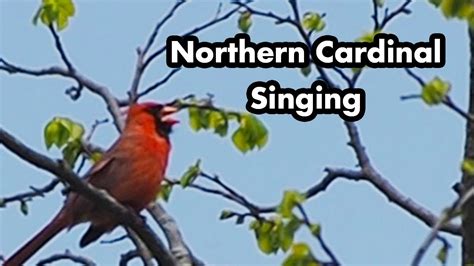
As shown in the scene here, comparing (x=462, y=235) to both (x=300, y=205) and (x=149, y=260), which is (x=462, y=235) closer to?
(x=300, y=205)

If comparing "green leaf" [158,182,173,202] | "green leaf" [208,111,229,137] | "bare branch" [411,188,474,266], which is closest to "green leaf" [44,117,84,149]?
"green leaf" [208,111,229,137]

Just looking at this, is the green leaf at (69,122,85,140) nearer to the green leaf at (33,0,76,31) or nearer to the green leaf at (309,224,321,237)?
the green leaf at (33,0,76,31)

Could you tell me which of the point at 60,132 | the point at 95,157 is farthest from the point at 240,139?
the point at 95,157

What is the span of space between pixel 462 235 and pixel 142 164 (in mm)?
1861

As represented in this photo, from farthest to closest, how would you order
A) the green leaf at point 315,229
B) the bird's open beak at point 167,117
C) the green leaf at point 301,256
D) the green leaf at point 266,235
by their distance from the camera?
1. the bird's open beak at point 167,117
2. the green leaf at point 266,235
3. the green leaf at point 315,229
4. the green leaf at point 301,256

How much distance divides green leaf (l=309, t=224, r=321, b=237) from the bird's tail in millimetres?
2226

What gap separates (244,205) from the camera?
4.29 m

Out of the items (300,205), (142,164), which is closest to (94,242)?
(142,164)

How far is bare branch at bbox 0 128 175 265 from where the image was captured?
3367 mm

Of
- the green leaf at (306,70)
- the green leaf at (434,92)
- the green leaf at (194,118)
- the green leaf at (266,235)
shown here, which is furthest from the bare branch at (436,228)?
the green leaf at (194,118)

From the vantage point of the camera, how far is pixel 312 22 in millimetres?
4219

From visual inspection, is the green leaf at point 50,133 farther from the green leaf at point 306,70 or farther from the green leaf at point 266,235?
the green leaf at point 306,70

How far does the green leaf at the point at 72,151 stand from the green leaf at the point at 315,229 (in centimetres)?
183

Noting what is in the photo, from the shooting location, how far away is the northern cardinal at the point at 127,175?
4.79m
